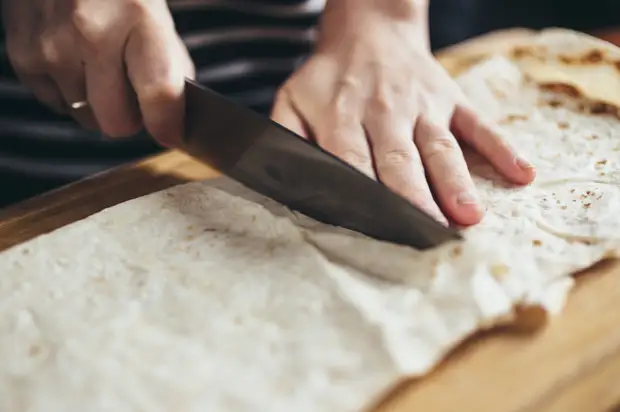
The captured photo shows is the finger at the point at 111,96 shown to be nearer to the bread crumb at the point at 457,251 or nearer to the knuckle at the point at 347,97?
the knuckle at the point at 347,97

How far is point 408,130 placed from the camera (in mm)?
1069

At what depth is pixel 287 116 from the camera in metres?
1.13

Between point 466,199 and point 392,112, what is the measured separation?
0.21 meters

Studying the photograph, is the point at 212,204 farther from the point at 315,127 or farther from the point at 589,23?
the point at 589,23

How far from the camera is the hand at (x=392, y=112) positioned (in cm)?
99

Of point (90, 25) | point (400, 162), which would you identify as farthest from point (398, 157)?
point (90, 25)

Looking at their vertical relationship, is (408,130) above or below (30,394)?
above

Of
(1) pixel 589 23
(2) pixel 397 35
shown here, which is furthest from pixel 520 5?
(2) pixel 397 35

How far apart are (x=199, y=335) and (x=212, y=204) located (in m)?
0.27

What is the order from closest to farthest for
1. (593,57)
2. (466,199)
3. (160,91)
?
(466,199)
(160,91)
(593,57)

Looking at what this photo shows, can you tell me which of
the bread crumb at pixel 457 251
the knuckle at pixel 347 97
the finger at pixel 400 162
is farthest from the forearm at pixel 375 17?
the bread crumb at pixel 457 251

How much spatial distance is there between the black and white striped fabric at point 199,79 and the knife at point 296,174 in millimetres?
350

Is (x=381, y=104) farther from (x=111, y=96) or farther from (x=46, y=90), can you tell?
(x=46, y=90)

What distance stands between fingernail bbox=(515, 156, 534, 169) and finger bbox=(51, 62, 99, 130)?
0.66 meters
